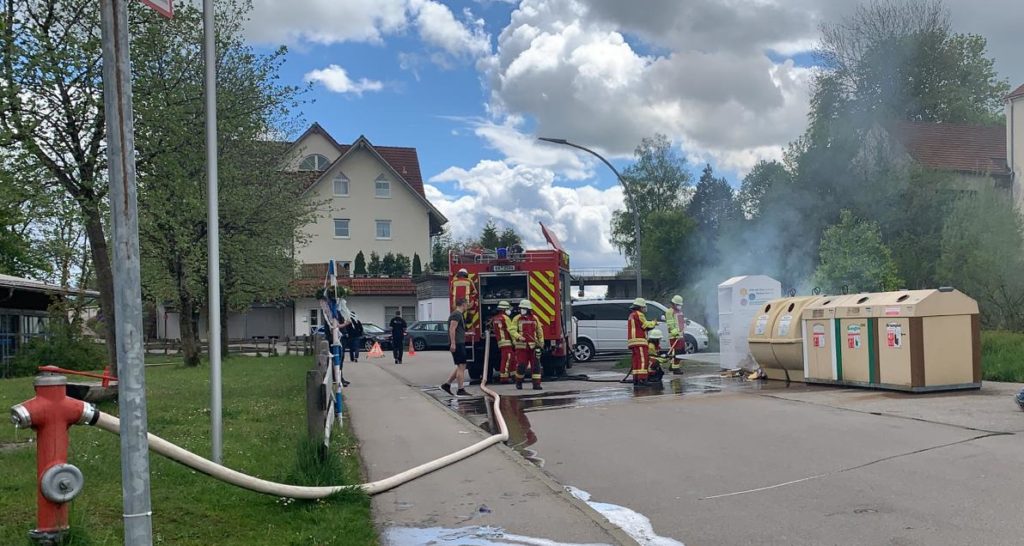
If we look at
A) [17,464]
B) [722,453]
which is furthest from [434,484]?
[17,464]

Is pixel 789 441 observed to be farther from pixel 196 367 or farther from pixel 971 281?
pixel 196 367

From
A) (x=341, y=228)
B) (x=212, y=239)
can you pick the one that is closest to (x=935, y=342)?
(x=212, y=239)

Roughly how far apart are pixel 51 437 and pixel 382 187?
49.1 metres

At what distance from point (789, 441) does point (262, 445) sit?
17.8 ft

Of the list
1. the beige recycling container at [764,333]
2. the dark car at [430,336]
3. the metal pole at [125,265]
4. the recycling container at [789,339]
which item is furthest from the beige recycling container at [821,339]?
the dark car at [430,336]

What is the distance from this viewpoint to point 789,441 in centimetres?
900

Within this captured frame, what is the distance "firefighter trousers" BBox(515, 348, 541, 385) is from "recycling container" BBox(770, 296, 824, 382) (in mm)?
4199

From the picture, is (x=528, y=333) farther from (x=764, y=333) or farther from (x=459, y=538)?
(x=459, y=538)

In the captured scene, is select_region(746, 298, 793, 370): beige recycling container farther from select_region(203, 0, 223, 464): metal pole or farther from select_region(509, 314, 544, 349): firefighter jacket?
select_region(203, 0, 223, 464): metal pole

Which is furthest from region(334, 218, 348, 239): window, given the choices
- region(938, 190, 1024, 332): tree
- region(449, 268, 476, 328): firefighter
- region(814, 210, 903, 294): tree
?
region(449, 268, 476, 328): firefighter

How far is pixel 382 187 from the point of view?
5291 cm

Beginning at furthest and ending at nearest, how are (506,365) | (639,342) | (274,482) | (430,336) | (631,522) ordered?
(430,336) → (506,365) → (639,342) → (274,482) → (631,522)

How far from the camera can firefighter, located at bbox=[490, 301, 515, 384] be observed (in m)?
15.9

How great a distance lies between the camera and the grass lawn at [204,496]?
5.37 metres
